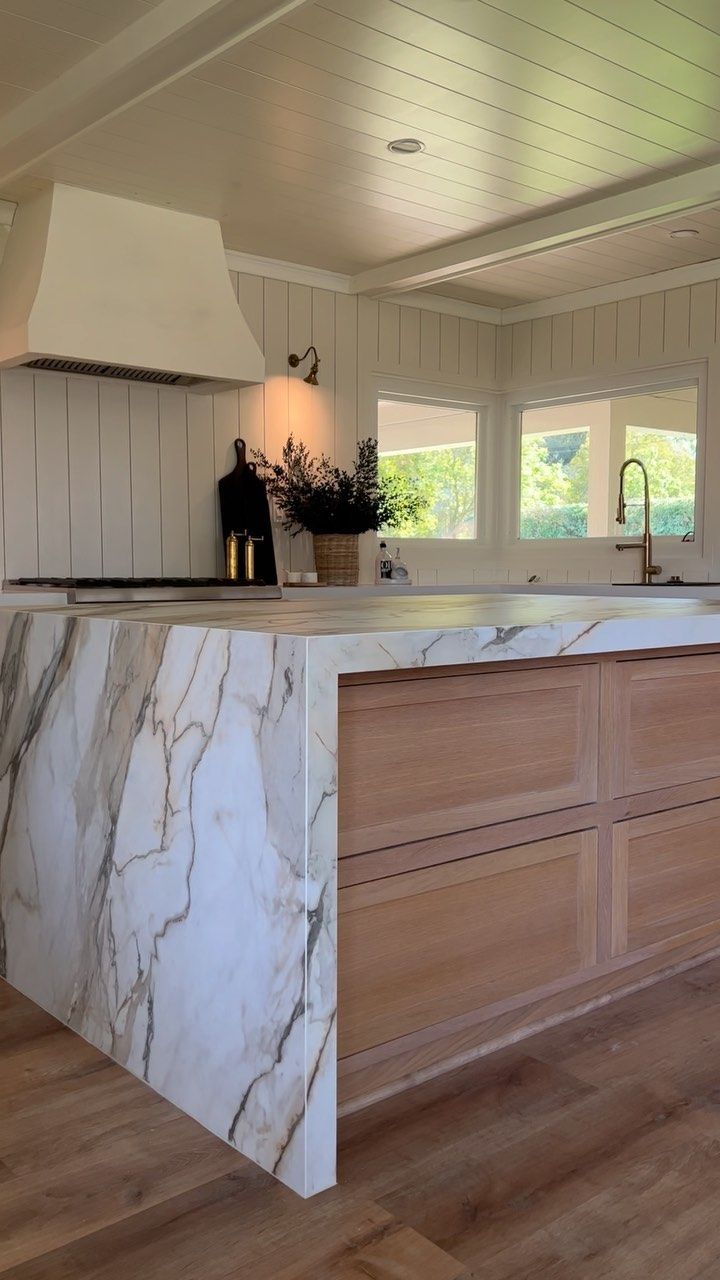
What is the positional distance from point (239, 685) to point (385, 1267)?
74 cm

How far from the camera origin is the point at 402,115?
3150 mm

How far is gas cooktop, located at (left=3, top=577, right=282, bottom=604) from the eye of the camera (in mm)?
3541

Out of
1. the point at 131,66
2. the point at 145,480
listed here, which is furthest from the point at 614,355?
the point at 131,66

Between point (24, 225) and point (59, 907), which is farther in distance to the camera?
point (24, 225)

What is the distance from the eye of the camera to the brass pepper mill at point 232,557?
4391 millimetres

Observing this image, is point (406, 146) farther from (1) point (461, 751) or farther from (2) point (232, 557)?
(1) point (461, 751)

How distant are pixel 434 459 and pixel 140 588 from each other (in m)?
2.21

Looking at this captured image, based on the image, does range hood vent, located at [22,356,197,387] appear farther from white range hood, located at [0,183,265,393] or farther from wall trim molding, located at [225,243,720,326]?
wall trim molding, located at [225,243,720,326]

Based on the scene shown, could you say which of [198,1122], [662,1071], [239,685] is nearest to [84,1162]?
[198,1122]

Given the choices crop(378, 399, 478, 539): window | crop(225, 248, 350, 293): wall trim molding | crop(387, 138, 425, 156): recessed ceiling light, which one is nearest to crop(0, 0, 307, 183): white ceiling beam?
crop(387, 138, 425, 156): recessed ceiling light

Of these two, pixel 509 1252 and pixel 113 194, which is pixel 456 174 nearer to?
pixel 113 194

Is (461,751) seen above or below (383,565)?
below

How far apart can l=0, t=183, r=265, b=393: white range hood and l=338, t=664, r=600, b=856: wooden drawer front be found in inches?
93.3

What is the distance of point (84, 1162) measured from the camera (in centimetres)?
149
